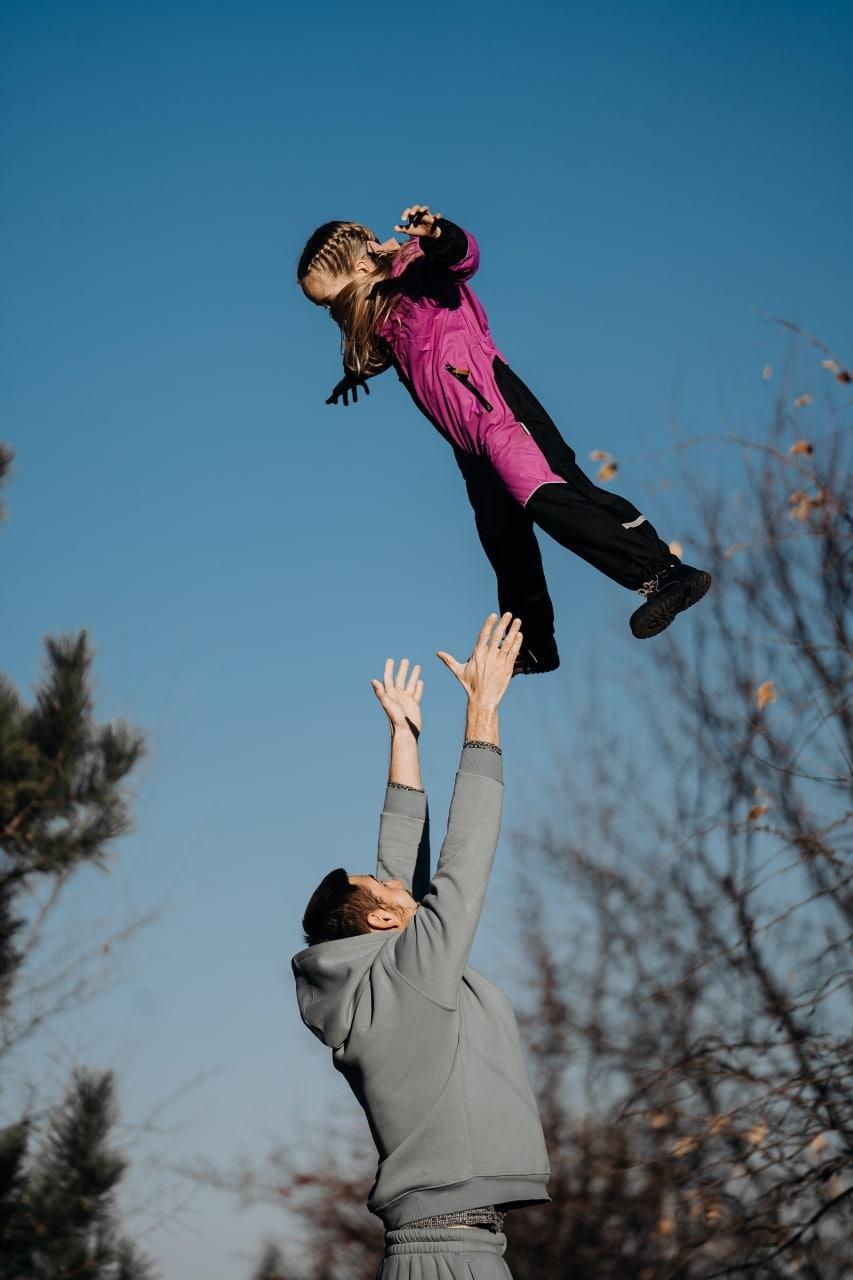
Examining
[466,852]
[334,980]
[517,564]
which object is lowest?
[334,980]

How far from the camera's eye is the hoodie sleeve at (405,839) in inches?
127

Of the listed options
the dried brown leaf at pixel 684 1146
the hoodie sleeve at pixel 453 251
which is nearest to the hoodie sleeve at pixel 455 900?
the hoodie sleeve at pixel 453 251

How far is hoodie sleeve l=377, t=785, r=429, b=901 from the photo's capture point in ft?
10.6

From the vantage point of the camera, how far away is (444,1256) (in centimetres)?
246

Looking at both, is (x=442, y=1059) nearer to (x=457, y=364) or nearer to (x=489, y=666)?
(x=489, y=666)

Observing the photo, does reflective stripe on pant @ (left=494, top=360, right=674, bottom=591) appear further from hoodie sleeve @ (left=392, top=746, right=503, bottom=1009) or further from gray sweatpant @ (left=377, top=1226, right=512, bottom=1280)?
gray sweatpant @ (left=377, top=1226, right=512, bottom=1280)

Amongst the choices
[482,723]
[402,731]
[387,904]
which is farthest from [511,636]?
[387,904]

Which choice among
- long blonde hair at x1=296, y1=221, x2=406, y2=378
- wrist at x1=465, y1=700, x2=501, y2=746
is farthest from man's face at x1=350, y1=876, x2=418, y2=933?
long blonde hair at x1=296, y1=221, x2=406, y2=378

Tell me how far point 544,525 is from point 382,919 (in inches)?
38.0

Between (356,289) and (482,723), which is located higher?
(356,289)

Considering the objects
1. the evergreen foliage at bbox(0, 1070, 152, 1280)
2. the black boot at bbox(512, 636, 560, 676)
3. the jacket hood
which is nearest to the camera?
the jacket hood

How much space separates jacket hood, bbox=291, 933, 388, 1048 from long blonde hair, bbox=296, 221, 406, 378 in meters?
1.49

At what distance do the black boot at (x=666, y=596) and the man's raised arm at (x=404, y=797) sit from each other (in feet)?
2.23

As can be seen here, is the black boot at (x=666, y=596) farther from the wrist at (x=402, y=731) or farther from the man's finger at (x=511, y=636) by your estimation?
the wrist at (x=402, y=731)
